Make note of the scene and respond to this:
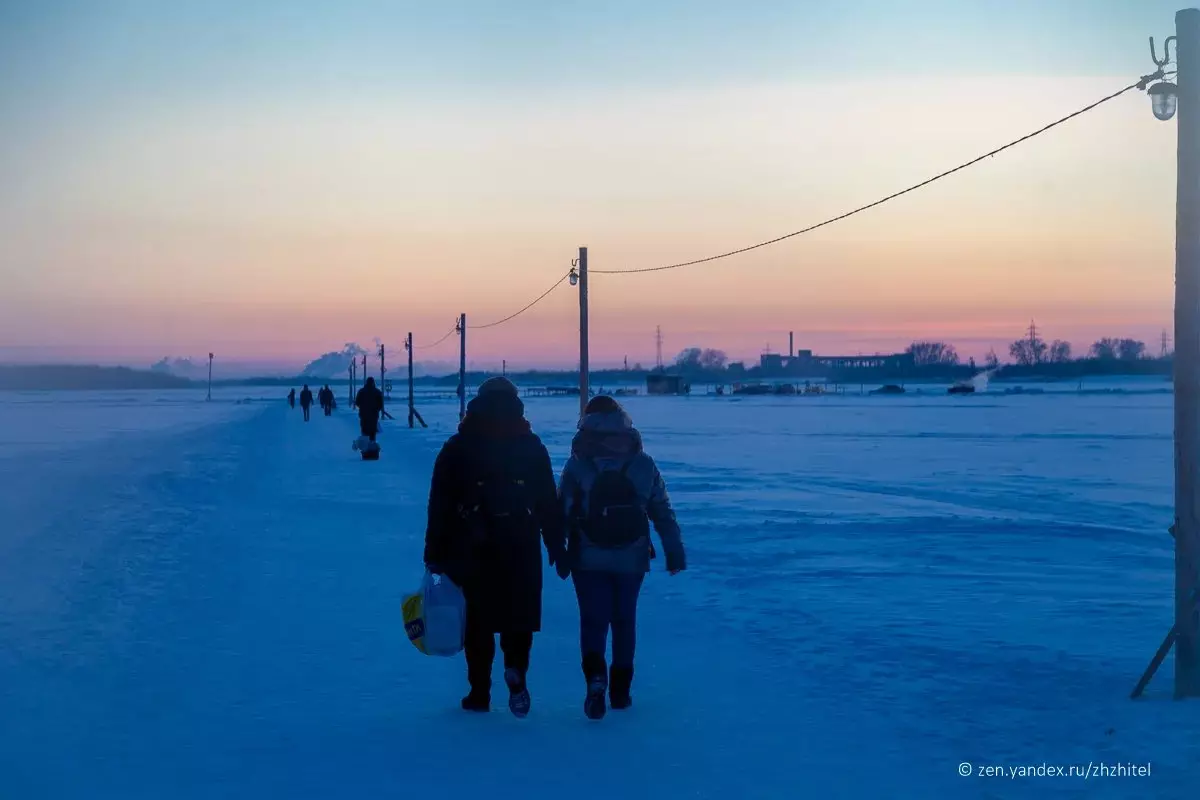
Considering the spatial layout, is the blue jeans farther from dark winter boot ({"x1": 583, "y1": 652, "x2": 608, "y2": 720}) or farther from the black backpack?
the black backpack

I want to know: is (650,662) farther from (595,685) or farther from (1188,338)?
(1188,338)

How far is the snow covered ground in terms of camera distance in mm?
4777

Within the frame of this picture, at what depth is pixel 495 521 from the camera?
5.46 meters

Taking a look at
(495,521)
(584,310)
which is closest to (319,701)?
(495,521)

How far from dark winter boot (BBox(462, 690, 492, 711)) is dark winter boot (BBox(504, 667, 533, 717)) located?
0.20 meters

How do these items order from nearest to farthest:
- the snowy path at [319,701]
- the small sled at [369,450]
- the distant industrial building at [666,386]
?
the snowy path at [319,701], the small sled at [369,450], the distant industrial building at [666,386]

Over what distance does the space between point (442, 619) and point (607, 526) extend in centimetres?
96

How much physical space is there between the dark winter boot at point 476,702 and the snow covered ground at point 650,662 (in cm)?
9

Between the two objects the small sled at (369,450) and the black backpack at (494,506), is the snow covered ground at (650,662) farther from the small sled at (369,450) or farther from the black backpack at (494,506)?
the small sled at (369,450)

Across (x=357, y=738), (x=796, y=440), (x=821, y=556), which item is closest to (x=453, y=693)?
(x=357, y=738)

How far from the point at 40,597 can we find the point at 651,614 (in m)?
5.00

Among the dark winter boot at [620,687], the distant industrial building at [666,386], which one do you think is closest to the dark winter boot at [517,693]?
the dark winter boot at [620,687]

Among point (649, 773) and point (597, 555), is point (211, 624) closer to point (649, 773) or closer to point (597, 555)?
point (597, 555)

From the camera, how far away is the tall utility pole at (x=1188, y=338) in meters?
5.94
